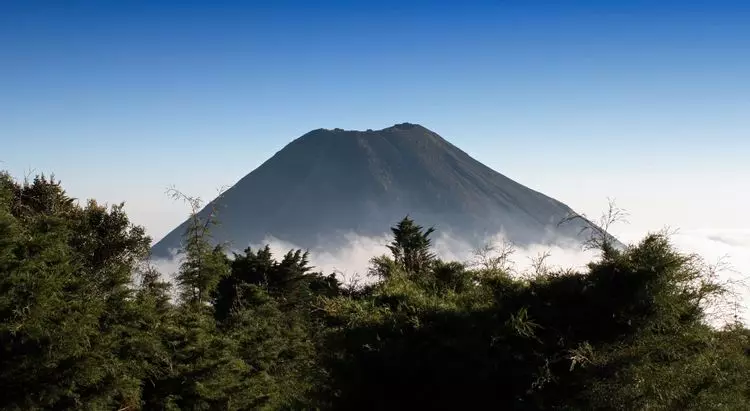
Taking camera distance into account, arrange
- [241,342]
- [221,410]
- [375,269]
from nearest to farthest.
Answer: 1. [375,269]
2. [221,410]
3. [241,342]

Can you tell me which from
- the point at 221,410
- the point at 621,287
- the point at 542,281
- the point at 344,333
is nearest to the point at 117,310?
the point at 221,410

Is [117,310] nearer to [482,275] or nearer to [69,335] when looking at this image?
[69,335]

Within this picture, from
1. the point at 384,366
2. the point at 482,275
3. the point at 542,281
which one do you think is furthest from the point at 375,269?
the point at 542,281

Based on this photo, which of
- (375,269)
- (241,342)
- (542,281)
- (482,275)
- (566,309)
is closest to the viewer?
(566,309)

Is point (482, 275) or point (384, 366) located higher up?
point (482, 275)

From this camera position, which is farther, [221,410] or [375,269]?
[221,410]

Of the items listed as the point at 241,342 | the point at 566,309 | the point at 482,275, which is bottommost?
the point at 241,342

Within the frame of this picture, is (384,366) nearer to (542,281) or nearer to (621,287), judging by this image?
(542,281)
